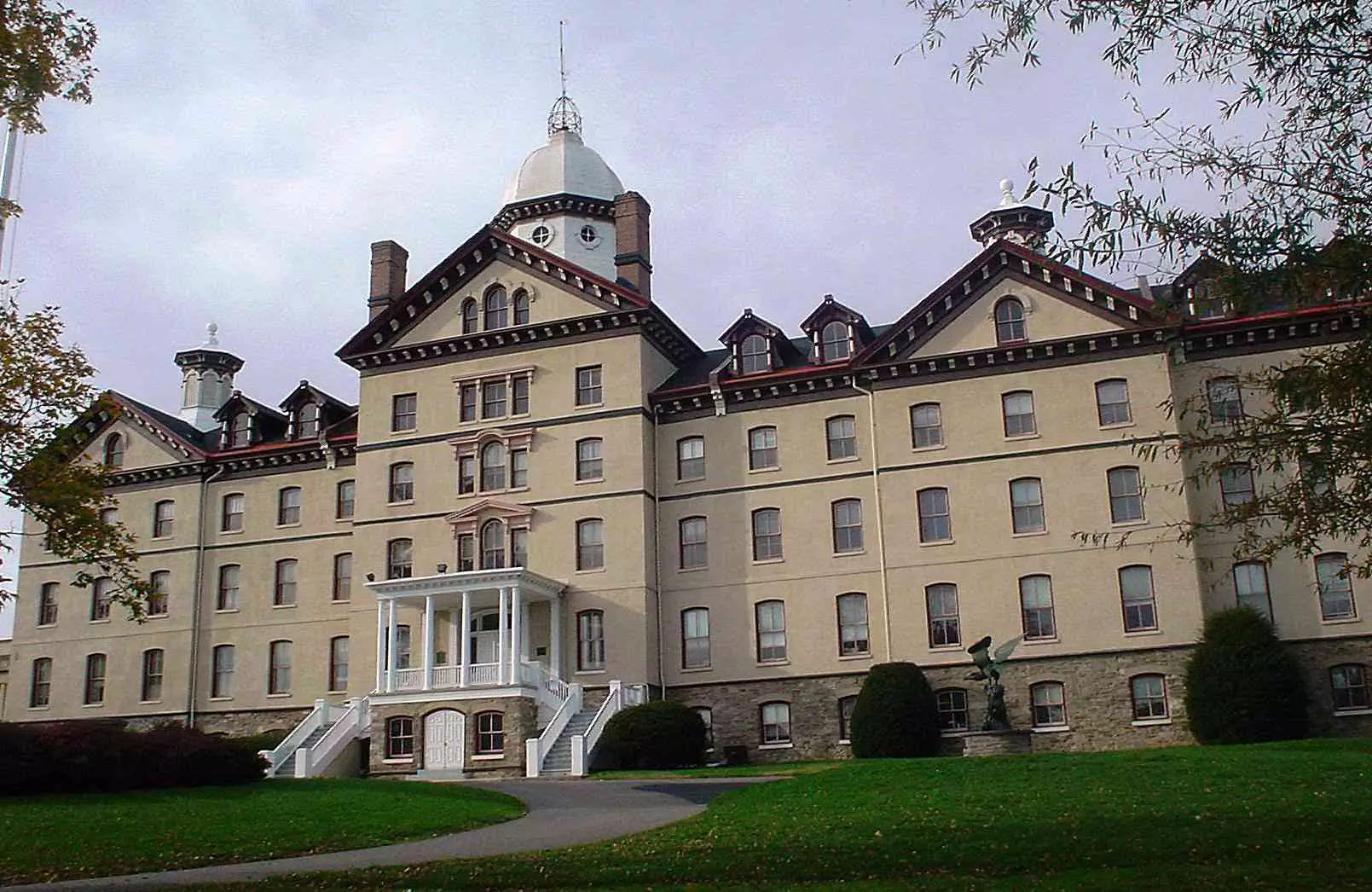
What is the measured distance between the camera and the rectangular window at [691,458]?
39438 millimetres

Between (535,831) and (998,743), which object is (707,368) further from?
(535,831)

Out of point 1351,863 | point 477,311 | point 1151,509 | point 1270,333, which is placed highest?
point 477,311

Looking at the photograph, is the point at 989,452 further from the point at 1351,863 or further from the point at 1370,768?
the point at 1351,863

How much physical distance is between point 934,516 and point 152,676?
86.0ft

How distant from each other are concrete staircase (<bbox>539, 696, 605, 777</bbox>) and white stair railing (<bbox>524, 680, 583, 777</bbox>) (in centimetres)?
10

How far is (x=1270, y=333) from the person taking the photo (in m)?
34.9

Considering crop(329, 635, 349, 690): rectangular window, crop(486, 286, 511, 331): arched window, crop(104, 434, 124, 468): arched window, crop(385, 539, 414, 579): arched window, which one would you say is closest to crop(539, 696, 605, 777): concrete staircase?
crop(385, 539, 414, 579): arched window

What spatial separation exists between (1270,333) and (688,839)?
25.0 metres

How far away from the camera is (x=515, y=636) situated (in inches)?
1399

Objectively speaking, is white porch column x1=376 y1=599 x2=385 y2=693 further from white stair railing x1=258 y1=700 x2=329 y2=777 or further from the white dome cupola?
the white dome cupola

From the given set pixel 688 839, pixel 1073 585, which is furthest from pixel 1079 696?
pixel 688 839

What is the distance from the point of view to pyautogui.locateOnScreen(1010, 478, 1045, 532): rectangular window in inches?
1417

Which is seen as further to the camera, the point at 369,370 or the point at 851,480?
the point at 369,370

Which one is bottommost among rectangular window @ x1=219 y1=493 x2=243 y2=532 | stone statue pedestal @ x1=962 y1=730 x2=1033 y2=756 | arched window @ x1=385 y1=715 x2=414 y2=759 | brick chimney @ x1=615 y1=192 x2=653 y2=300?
stone statue pedestal @ x1=962 y1=730 x2=1033 y2=756
